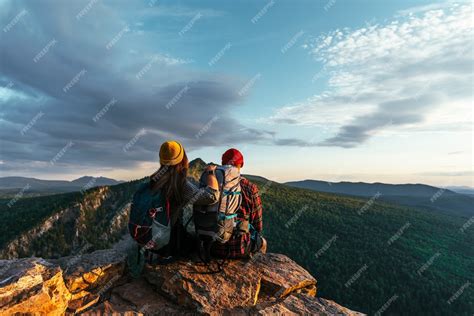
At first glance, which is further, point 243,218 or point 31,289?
point 243,218

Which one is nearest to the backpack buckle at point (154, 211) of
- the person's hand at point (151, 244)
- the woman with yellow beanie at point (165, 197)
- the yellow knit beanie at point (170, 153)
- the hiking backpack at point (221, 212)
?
the woman with yellow beanie at point (165, 197)

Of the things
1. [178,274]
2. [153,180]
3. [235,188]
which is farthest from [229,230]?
[153,180]

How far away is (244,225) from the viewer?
9.28 meters

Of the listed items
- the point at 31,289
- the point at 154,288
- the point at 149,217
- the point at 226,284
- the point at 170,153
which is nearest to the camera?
the point at 31,289

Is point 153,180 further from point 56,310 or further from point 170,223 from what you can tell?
point 56,310

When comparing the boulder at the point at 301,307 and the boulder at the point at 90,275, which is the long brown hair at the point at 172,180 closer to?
the boulder at the point at 90,275

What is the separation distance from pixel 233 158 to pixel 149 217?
117 inches

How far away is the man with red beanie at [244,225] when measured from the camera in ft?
30.2

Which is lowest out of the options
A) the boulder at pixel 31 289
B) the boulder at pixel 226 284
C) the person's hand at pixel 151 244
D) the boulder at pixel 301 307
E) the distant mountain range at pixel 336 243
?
the distant mountain range at pixel 336 243

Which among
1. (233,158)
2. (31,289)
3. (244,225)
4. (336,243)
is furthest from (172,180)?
(336,243)

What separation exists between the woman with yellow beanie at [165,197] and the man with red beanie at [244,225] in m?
1.18

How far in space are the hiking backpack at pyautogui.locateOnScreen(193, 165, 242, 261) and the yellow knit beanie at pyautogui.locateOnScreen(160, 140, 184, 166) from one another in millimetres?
884

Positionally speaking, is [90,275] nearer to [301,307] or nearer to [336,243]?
[301,307]

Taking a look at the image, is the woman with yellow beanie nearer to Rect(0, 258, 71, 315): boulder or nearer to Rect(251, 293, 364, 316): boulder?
Rect(0, 258, 71, 315): boulder
